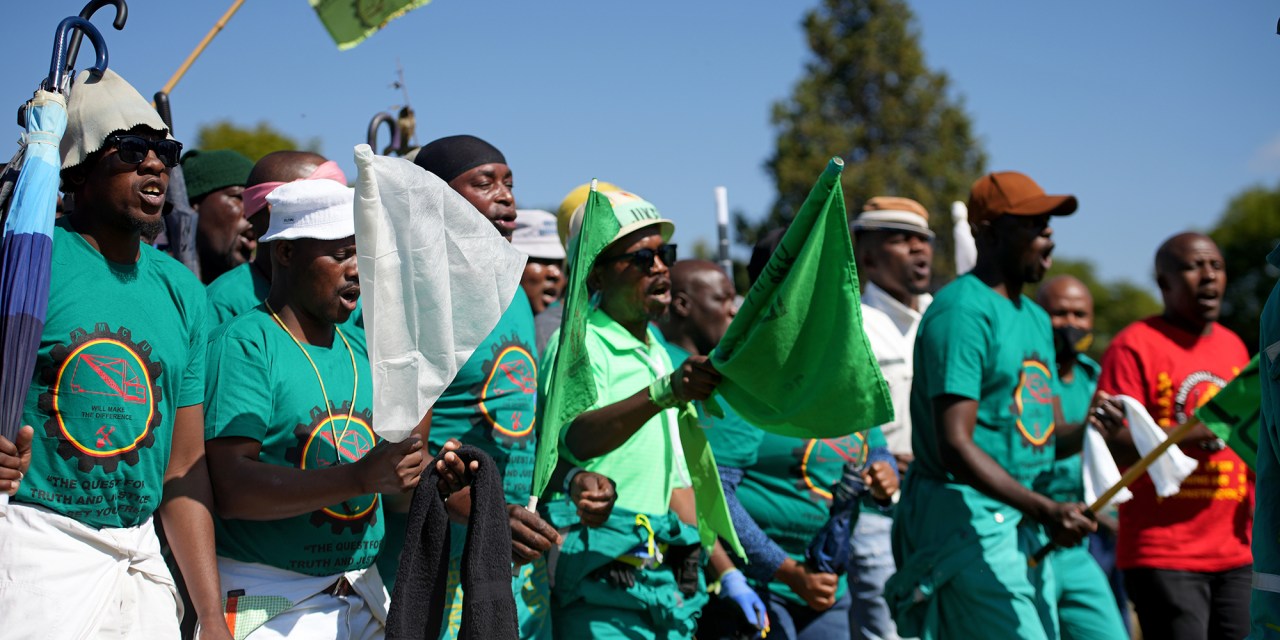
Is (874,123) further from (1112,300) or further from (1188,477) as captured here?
(1112,300)

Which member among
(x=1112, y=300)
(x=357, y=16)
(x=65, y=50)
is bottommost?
(x=1112, y=300)

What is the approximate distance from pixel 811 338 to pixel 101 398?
2239 millimetres

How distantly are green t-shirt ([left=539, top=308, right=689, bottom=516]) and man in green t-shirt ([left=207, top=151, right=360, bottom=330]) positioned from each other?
100cm

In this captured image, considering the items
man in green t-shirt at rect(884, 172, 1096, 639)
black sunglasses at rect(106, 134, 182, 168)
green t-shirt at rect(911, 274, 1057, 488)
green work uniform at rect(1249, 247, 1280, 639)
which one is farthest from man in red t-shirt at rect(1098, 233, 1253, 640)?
black sunglasses at rect(106, 134, 182, 168)

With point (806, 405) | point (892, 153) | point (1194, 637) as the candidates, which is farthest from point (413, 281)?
point (892, 153)

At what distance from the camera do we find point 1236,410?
5.48 meters

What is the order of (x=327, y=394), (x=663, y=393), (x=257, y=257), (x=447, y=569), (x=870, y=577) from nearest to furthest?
1. (x=447, y=569)
2. (x=327, y=394)
3. (x=663, y=393)
4. (x=257, y=257)
5. (x=870, y=577)

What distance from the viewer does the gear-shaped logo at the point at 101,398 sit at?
3334 mm

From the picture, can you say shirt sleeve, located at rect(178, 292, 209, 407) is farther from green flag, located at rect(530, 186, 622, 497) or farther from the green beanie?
the green beanie

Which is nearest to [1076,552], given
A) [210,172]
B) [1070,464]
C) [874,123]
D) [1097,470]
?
[1097,470]

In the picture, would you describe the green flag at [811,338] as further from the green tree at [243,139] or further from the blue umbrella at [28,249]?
the green tree at [243,139]

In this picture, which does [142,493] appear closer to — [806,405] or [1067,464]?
[806,405]

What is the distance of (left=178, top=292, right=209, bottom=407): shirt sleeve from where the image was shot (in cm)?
372

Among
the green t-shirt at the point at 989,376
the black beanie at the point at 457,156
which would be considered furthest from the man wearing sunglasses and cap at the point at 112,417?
the green t-shirt at the point at 989,376
